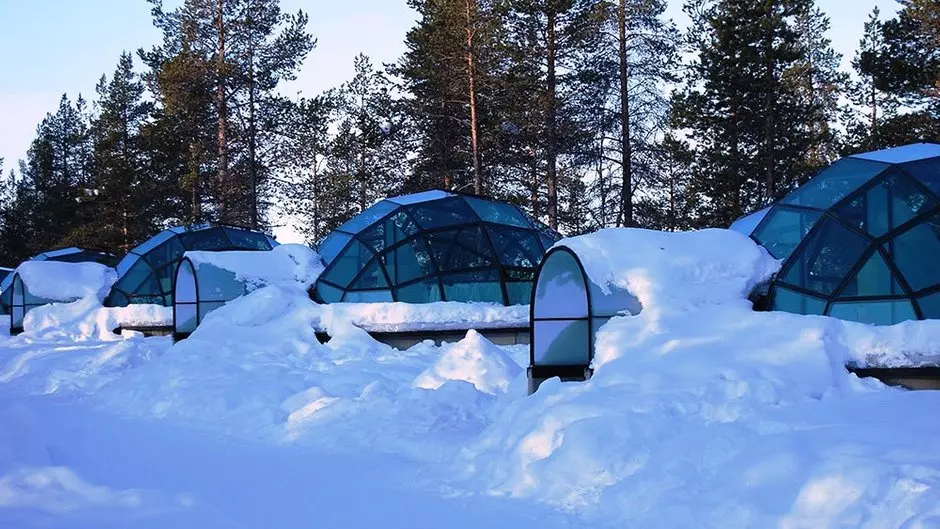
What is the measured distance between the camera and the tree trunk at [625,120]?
25797 millimetres

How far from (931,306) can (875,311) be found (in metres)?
0.60

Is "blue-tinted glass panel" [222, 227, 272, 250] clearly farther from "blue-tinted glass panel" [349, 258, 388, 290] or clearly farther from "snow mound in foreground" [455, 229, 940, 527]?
"snow mound in foreground" [455, 229, 940, 527]

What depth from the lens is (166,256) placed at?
2727 cm

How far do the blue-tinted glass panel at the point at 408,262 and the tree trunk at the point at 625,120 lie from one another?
32.6ft

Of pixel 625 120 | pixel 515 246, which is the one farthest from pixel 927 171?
pixel 625 120

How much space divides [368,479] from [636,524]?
8.50 feet

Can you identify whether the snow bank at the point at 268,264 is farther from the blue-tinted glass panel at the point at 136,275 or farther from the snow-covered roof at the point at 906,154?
the snow-covered roof at the point at 906,154

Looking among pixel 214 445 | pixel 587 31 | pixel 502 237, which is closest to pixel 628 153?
pixel 587 31

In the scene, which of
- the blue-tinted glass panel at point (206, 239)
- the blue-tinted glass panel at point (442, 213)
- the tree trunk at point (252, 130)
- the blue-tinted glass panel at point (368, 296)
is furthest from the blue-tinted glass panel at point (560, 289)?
the tree trunk at point (252, 130)

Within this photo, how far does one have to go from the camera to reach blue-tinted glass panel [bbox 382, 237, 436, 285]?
59.7 ft

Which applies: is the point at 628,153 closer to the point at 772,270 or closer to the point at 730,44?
the point at 730,44

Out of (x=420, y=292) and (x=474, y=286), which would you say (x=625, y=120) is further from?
(x=420, y=292)

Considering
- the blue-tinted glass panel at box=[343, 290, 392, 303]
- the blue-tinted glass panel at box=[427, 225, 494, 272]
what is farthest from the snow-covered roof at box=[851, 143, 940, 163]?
the blue-tinted glass panel at box=[343, 290, 392, 303]

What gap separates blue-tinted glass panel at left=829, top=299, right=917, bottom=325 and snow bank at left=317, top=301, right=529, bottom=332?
8078mm
